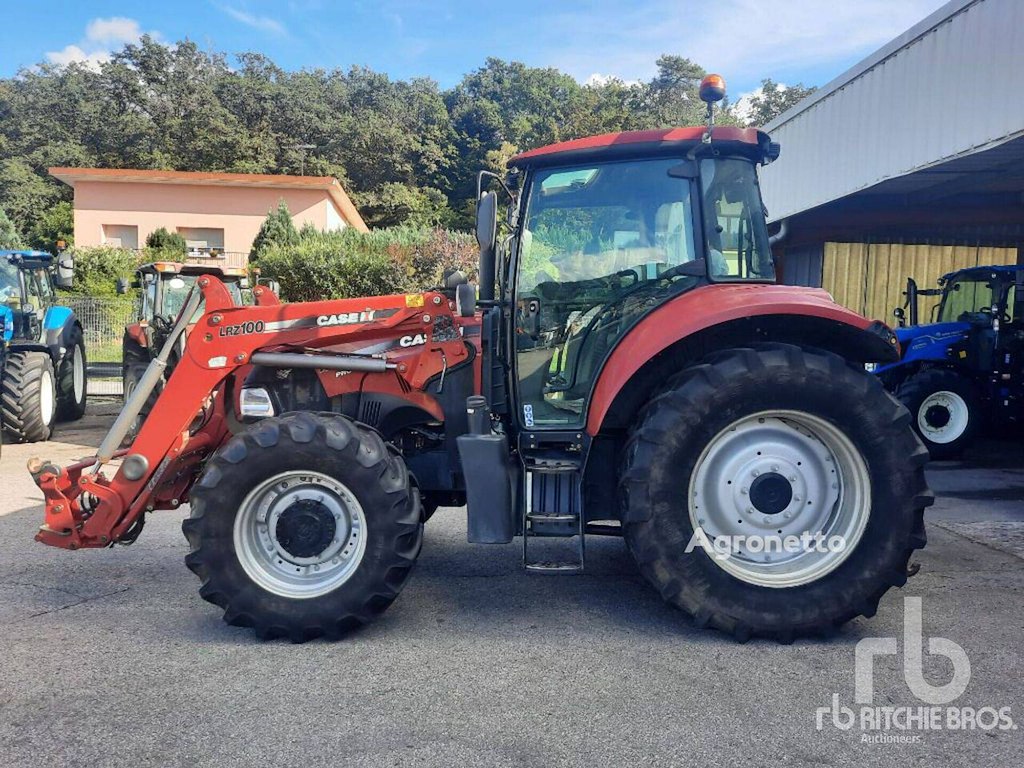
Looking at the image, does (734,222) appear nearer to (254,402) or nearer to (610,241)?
(610,241)

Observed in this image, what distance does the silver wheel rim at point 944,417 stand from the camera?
30.2ft

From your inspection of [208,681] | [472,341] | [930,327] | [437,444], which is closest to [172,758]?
[208,681]

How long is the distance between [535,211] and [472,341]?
0.75 metres

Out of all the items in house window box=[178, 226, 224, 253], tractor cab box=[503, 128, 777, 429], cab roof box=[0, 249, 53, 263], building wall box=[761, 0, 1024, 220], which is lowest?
tractor cab box=[503, 128, 777, 429]

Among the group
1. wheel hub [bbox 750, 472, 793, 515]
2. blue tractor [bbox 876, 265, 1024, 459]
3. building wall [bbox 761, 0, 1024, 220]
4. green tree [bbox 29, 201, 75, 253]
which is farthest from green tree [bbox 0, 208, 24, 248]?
wheel hub [bbox 750, 472, 793, 515]

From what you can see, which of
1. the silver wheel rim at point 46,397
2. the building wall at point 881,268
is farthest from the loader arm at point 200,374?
the building wall at point 881,268

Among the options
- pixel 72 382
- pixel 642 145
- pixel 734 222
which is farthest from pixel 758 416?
pixel 72 382

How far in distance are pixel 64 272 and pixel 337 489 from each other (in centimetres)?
930

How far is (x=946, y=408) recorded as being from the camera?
30.6 ft

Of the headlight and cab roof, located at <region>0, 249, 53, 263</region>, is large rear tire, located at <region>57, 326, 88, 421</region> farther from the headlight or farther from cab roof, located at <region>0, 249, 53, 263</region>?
the headlight

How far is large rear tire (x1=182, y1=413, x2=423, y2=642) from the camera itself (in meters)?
3.65

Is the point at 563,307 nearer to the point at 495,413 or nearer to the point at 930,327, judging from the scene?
the point at 495,413

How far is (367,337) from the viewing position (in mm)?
4219

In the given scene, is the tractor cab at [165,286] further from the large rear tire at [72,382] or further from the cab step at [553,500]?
the cab step at [553,500]
